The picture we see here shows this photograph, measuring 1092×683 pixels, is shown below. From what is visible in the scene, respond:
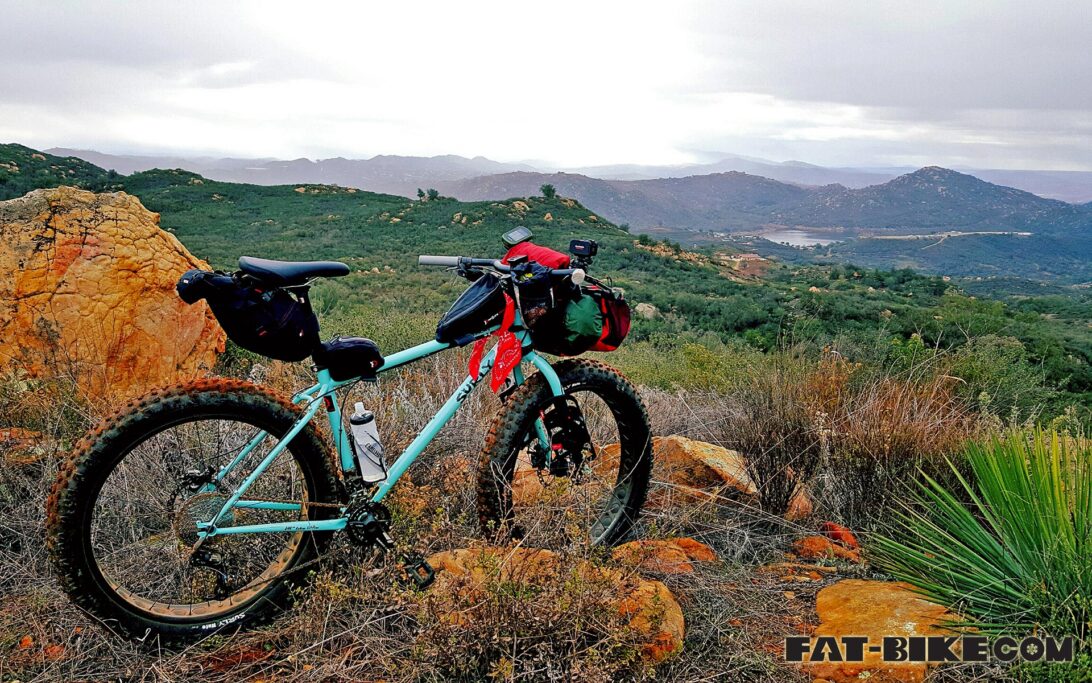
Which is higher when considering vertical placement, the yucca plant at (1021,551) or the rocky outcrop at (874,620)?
the yucca plant at (1021,551)

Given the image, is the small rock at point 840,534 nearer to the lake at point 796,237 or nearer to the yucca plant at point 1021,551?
the yucca plant at point 1021,551

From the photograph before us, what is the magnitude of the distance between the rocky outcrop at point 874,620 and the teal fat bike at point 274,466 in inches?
36.5

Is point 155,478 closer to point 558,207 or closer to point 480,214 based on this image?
point 480,214

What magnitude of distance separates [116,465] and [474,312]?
4.14ft

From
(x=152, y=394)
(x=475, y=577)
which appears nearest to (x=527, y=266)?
(x=475, y=577)

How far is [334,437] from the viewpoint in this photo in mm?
2418

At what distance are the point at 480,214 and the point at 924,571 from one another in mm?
52086

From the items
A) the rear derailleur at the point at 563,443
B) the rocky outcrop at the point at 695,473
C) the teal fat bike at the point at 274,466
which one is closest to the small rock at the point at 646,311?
the rocky outcrop at the point at 695,473

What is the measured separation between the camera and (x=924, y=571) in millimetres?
2455

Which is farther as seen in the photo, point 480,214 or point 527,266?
point 480,214

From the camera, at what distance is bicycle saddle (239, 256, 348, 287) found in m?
2.13

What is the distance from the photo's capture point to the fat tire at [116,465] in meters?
1.96

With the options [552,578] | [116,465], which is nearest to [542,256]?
[552,578]

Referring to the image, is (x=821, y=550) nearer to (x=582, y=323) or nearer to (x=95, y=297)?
(x=582, y=323)
